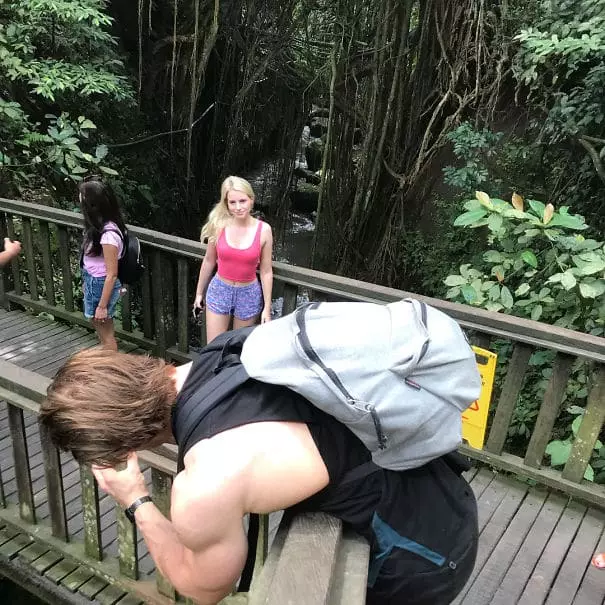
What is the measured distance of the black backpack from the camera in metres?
3.22

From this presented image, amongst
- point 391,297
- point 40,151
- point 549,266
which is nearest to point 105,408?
point 391,297

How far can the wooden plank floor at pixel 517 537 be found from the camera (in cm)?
216

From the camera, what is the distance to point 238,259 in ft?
10.3

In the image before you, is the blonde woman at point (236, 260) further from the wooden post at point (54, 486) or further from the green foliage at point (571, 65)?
the green foliage at point (571, 65)

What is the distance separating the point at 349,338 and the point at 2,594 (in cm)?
283

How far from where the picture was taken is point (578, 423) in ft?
7.98

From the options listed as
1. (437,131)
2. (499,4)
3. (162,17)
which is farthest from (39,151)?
(499,4)

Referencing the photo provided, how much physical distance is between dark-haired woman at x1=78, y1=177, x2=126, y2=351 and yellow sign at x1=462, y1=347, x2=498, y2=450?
6.53 feet

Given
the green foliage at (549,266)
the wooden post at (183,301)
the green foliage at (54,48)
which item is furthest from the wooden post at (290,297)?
the green foliage at (54,48)

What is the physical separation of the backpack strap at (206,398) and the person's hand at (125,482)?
207 millimetres

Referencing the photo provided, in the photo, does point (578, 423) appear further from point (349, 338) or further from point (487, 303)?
point (349, 338)

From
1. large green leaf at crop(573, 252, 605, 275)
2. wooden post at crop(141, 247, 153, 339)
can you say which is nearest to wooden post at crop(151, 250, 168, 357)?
wooden post at crop(141, 247, 153, 339)

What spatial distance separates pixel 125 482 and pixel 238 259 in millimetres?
2047

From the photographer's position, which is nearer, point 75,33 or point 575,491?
point 575,491
